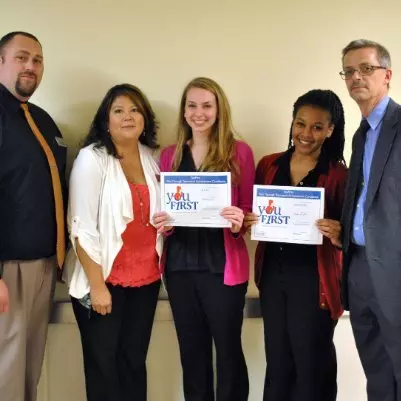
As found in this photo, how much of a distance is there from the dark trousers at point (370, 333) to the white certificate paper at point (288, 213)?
0.20 m

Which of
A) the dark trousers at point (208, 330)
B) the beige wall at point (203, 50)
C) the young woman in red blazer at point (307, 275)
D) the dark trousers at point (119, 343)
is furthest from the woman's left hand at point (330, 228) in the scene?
the dark trousers at point (119, 343)

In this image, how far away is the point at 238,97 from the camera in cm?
237

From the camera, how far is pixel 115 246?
1886 mm

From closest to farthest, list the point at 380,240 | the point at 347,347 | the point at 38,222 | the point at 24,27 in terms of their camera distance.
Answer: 1. the point at 380,240
2. the point at 38,222
3. the point at 24,27
4. the point at 347,347

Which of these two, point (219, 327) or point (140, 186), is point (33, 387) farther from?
point (140, 186)

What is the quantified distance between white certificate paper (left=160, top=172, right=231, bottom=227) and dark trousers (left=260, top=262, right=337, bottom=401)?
1.13ft

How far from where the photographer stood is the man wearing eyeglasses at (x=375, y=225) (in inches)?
60.9

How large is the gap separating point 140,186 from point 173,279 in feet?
1.43

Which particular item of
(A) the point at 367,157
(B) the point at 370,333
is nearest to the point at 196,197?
(A) the point at 367,157

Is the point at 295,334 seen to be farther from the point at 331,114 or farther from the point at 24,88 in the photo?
the point at 24,88

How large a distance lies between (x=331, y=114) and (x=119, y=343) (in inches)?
55.8

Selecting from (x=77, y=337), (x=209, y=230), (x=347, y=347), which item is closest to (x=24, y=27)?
(x=209, y=230)

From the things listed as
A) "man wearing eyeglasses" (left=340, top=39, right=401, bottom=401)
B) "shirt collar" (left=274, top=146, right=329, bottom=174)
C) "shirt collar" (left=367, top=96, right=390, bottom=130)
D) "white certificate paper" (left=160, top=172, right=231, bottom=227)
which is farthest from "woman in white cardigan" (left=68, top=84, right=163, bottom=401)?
"shirt collar" (left=367, top=96, right=390, bottom=130)

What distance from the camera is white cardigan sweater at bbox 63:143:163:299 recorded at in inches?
73.5
